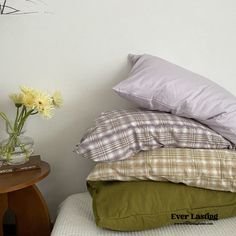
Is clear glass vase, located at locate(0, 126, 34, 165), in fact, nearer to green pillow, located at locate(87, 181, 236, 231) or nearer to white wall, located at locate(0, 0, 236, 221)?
white wall, located at locate(0, 0, 236, 221)

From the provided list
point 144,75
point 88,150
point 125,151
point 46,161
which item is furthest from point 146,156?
point 46,161

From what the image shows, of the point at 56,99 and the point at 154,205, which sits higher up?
the point at 56,99

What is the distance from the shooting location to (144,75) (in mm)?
1076

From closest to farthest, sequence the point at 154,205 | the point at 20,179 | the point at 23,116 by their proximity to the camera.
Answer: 1. the point at 154,205
2. the point at 20,179
3. the point at 23,116

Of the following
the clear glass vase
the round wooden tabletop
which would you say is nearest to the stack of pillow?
the round wooden tabletop

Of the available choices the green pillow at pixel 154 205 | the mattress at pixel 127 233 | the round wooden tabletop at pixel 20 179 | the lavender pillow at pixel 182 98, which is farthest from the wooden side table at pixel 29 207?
the lavender pillow at pixel 182 98

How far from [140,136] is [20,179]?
49cm

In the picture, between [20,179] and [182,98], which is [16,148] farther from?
[182,98]

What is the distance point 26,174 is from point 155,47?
0.79 metres

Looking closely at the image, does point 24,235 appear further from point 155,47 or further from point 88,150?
point 155,47

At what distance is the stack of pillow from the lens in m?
0.95

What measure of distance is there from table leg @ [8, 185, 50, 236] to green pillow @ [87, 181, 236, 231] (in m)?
0.32

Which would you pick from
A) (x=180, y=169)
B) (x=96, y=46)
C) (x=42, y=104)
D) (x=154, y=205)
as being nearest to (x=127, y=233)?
(x=154, y=205)

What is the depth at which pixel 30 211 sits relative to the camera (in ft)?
3.95
